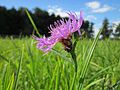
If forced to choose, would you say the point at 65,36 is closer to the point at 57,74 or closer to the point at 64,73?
the point at 57,74

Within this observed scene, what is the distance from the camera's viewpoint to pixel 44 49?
2.41 feet

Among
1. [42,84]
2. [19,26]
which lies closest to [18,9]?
[19,26]

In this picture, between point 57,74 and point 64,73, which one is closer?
point 57,74

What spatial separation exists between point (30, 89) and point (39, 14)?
172 feet

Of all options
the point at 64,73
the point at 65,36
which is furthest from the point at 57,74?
the point at 65,36

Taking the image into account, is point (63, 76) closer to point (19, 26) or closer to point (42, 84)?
point (42, 84)

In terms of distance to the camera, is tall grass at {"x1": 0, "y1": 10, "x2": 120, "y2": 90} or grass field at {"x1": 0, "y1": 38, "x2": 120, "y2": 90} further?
grass field at {"x1": 0, "y1": 38, "x2": 120, "y2": 90}

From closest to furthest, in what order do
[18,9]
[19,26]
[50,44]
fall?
[50,44] < [19,26] < [18,9]

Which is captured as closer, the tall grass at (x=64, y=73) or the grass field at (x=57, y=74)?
the tall grass at (x=64, y=73)

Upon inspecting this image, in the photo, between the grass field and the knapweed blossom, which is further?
the grass field

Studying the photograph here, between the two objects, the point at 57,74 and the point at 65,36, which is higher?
the point at 65,36

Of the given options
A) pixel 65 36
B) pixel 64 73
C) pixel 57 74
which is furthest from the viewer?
pixel 64 73

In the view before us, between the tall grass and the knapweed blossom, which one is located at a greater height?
the knapweed blossom

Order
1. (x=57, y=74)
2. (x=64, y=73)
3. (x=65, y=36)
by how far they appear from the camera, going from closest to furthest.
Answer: (x=65, y=36)
(x=57, y=74)
(x=64, y=73)
